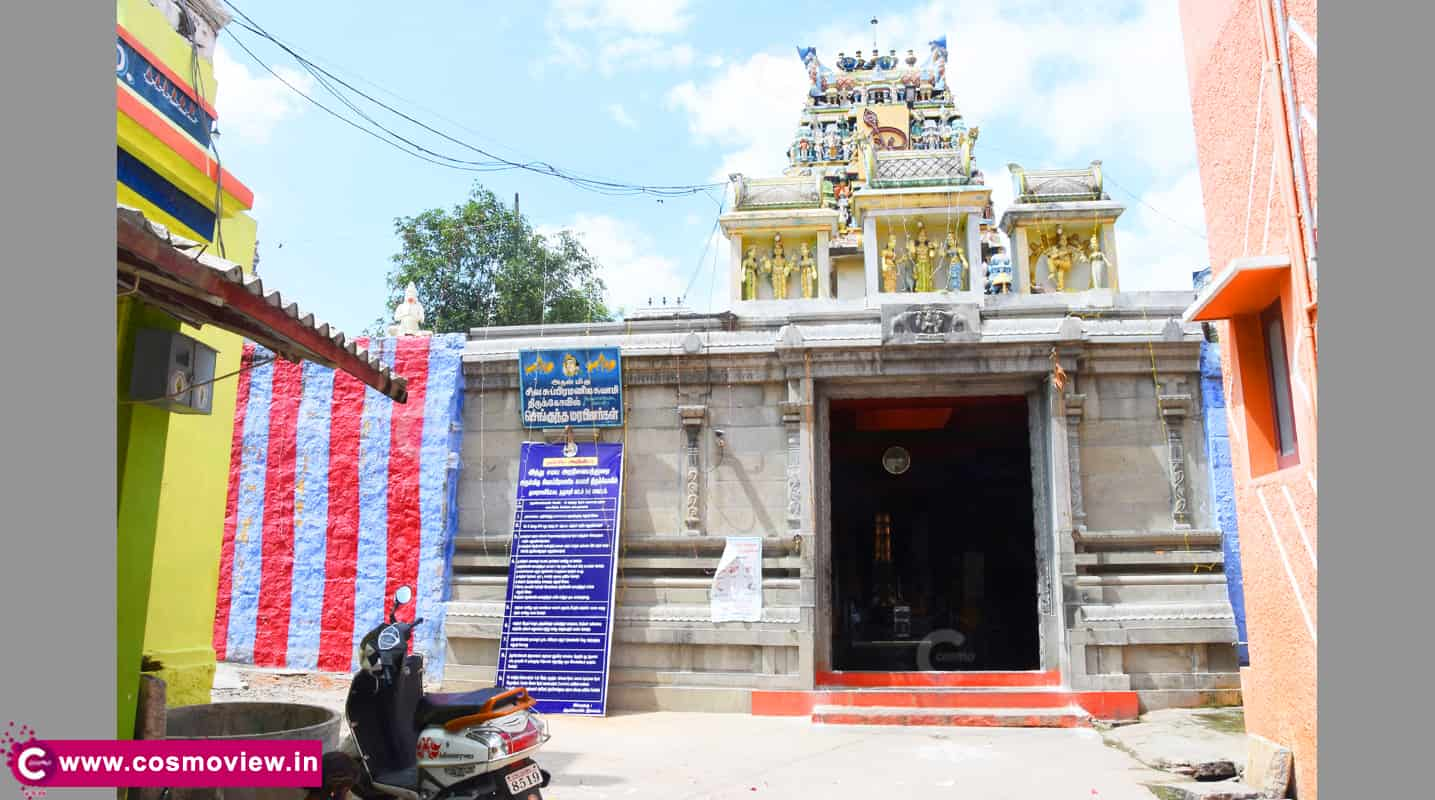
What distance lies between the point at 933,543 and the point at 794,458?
27.5 ft

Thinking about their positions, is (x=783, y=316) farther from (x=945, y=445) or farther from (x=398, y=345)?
(x=945, y=445)

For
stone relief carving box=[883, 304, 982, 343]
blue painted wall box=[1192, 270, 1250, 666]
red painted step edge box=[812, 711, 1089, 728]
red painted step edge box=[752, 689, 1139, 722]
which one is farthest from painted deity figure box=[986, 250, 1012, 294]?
red painted step edge box=[812, 711, 1089, 728]

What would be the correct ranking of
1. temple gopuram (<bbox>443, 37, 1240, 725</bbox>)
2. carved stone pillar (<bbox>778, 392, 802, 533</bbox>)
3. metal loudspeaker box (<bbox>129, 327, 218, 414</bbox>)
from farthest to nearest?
carved stone pillar (<bbox>778, 392, 802, 533</bbox>) → temple gopuram (<bbox>443, 37, 1240, 725</bbox>) → metal loudspeaker box (<bbox>129, 327, 218, 414</bbox>)

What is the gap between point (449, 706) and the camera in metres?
4.93

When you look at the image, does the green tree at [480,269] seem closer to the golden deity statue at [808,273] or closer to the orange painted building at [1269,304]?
the golden deity statue at [808,273]

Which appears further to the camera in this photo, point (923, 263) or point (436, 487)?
point (923, 263)

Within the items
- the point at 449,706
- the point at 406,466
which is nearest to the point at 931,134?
the point at 406,466

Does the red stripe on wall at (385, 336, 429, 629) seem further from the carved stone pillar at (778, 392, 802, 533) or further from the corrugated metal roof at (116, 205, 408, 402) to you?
the corrugated metal roof at (116, 205, 408, 402)

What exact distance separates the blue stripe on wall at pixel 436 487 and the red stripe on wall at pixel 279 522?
1.50 m

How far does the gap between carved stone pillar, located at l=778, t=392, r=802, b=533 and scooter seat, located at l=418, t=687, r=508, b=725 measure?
214 inches

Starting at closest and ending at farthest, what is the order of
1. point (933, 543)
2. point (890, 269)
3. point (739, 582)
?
point (739, 582), point (890, 269), point (933, 543)

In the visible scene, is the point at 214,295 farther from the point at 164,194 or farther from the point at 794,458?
the point at 794,458

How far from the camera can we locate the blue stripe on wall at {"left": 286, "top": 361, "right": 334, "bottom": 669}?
1048 cm

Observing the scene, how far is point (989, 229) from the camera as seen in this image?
25.1 m
